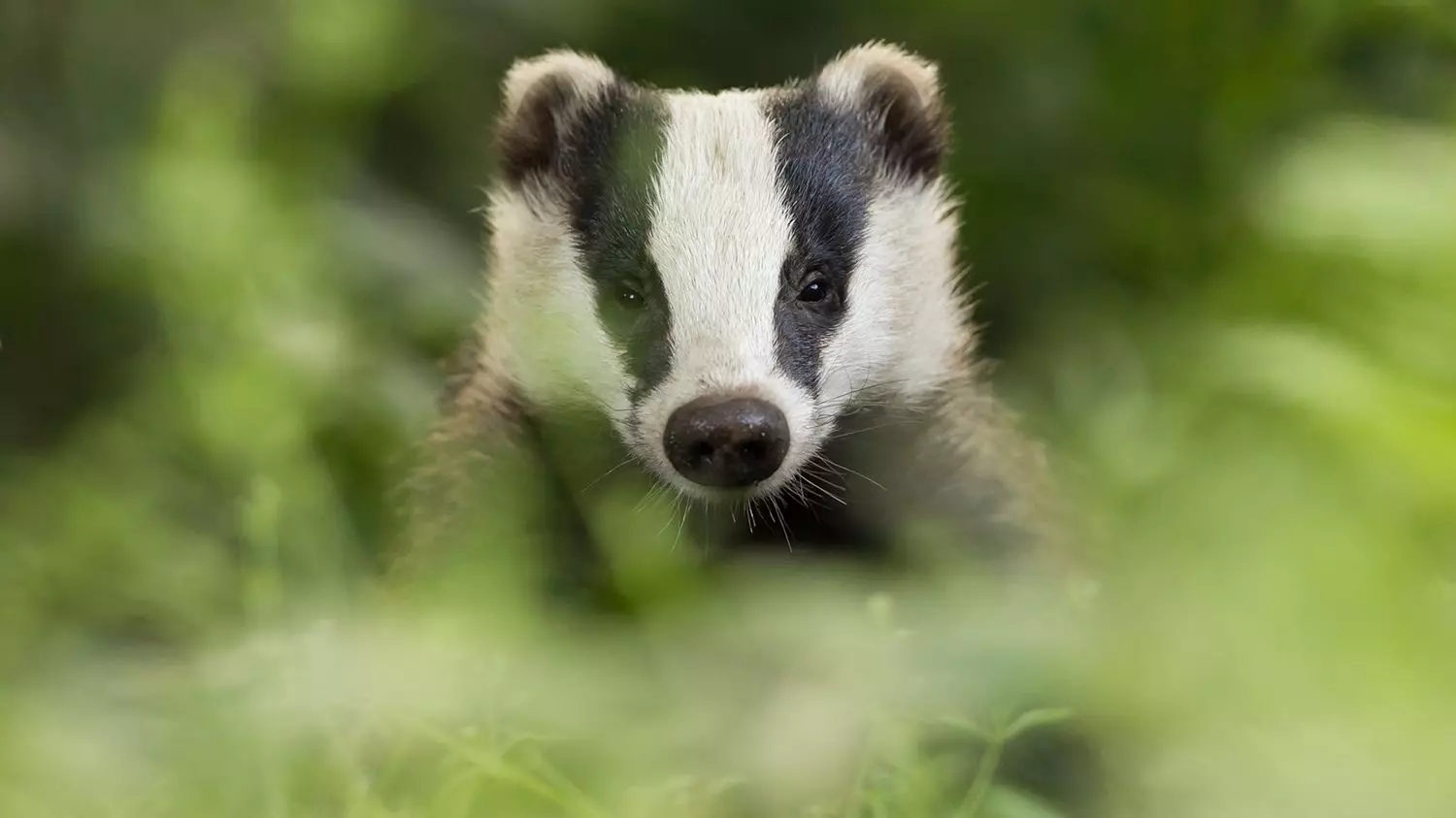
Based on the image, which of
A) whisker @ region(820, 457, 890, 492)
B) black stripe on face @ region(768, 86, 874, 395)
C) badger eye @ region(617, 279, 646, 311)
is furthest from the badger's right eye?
whisker @ region(820, 457, 890, 492)

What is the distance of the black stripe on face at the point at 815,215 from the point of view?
5.46 ft

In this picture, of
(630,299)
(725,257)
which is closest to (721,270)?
(725,257)

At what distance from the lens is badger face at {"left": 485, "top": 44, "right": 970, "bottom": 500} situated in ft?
5.21

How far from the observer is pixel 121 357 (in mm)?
2207

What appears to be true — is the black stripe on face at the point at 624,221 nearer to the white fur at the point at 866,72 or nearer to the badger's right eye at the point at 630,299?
the badger's right eye at the point at 630,299

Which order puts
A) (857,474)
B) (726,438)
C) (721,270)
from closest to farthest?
(726,438), (721,270), (857,474)

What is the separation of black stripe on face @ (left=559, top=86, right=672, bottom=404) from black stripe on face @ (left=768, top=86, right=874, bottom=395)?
130mm

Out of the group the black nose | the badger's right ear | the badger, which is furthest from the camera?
the badger's right ear

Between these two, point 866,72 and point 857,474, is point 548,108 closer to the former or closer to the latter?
point 866,72

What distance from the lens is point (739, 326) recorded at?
5.22 ft

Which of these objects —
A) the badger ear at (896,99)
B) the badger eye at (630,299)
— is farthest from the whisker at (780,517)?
the badger ear at (896,99)

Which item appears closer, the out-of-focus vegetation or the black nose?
the out-of-focus vegetation

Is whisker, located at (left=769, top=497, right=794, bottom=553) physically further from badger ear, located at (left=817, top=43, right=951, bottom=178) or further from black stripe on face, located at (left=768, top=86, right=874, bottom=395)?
badger ear, located at (left=817, top=43, right=951, bottom=178)

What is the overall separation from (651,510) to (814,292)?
Result: 0.94 feet
